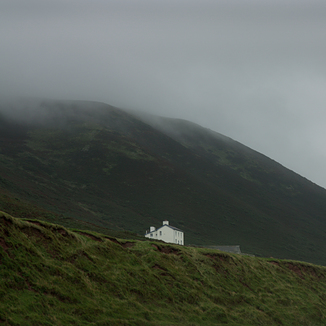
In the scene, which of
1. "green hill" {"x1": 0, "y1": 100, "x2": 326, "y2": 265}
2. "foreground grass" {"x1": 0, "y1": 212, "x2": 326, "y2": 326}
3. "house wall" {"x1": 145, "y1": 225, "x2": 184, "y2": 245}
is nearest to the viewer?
"foreground grass" {"x1": 0, "y1": 212, "x2": 326, "y2": 326}

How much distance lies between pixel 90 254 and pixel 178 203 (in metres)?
108

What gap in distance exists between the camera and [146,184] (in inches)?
5305

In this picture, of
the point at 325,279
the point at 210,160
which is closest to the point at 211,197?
the point at 210,160

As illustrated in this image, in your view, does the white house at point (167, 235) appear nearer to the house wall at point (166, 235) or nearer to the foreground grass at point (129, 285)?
the house wall at point (166, 235)

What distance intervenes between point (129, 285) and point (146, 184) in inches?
4577

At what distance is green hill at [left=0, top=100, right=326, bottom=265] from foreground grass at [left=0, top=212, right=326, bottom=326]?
45.7 metres

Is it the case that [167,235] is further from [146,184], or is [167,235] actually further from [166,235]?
[146,184]

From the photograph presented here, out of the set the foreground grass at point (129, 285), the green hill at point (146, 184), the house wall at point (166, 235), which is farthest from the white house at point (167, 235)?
the foreground grass at point (129, 285)

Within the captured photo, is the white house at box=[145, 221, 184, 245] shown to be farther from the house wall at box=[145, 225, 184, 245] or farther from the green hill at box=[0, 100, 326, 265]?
the green hill at box=[0, 100, 326, 265]

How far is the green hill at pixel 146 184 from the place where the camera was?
105062 mm

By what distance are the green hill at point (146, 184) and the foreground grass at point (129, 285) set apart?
150 ft

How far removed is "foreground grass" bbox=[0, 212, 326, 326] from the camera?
568 inches

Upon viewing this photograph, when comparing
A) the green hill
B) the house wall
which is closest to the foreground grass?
the house wall

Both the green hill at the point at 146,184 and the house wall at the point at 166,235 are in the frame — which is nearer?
the house wall at the point at 166,235
